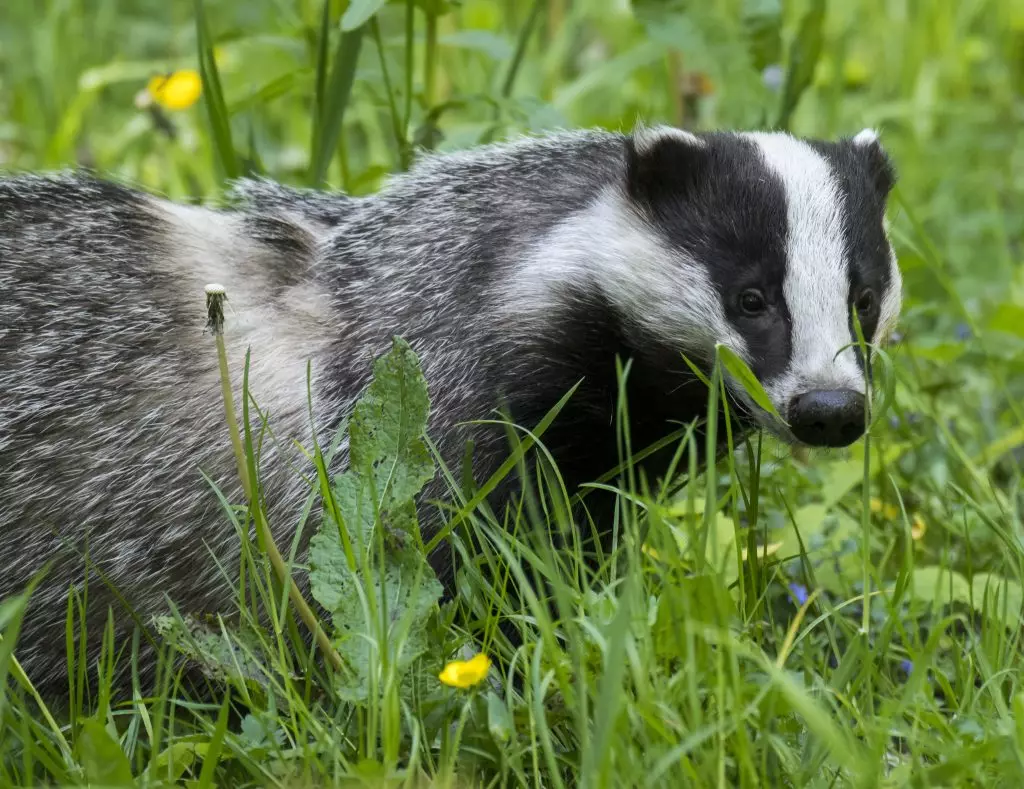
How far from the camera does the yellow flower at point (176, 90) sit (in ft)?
16.7

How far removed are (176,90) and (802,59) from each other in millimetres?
2248

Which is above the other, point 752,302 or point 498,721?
point 752,302

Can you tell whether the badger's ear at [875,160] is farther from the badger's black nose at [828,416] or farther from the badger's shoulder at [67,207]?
the badger's shoulder at [67,207]

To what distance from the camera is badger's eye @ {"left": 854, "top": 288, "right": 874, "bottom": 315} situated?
124 inches

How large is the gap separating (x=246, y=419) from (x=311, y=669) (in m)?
0.48

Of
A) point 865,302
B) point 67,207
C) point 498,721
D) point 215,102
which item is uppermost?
point 215,102

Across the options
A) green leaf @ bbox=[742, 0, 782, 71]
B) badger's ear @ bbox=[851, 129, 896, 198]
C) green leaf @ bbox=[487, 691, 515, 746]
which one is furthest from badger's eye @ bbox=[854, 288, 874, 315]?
green leaf @ bbox=[742, 0, 782, 71]

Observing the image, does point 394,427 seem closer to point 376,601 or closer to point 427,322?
point 376,601

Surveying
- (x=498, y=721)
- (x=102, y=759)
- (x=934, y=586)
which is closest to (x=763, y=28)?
(x=934, y=586)

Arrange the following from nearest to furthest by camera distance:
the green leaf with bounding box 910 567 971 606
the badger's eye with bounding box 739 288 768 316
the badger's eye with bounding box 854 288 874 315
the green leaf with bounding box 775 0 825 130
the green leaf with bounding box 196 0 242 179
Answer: the badger's eye with bounding box 739 288 768 316, the badger's eye with bounding box 854 288 874 315, the green leaf with bounding box 910 567 971 606, the green leaf with bounding box 196 0 242 179, the green leaf with bounding box 775 0 825 130

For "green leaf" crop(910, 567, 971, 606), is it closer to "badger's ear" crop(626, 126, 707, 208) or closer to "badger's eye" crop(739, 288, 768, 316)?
"badger's eye" crop(739, 288, 768, 316)

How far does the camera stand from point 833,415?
287 centimetres

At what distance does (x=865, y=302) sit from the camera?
3.19 meters

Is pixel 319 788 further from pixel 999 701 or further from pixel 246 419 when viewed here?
pixel 999 701
